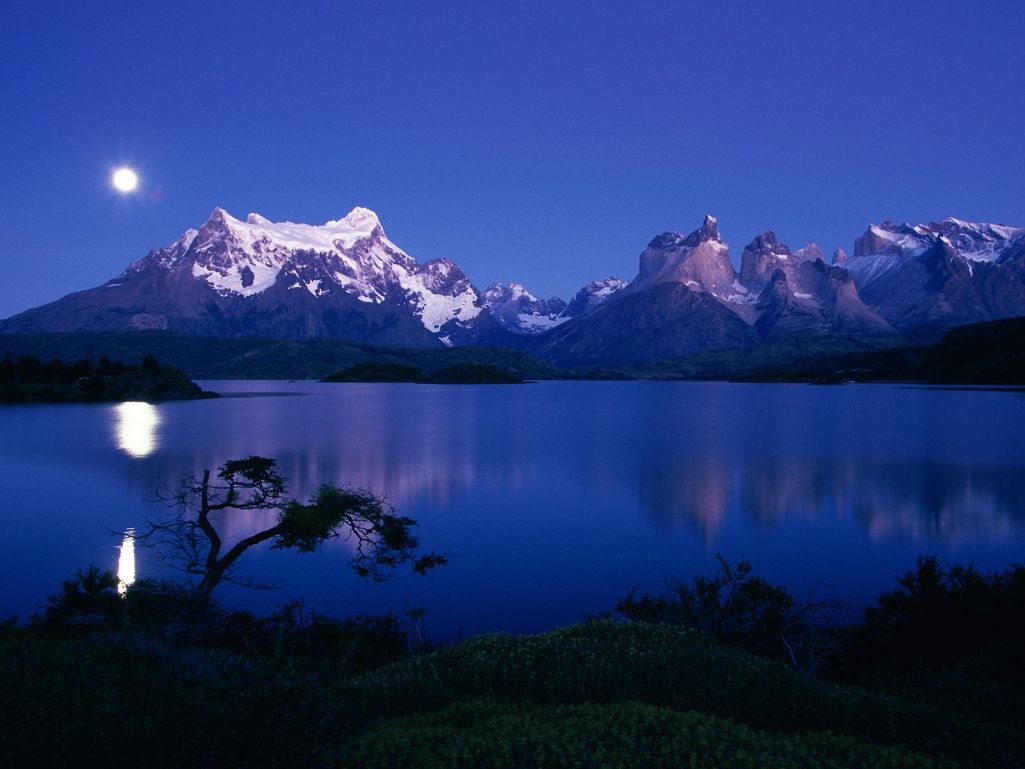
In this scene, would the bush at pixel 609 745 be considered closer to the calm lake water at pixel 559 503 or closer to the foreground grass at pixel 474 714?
the foreground grass at pixel 474 714

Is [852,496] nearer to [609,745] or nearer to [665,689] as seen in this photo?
[665,689]

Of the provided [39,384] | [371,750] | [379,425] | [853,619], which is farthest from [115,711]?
[39,384]

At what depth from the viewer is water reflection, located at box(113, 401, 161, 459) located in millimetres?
73438

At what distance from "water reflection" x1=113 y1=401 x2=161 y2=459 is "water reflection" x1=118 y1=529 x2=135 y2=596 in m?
36.6

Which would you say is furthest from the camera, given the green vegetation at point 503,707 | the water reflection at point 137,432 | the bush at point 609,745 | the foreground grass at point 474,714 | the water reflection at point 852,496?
the water reflection at point 137,432

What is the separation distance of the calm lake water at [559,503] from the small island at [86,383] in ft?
262

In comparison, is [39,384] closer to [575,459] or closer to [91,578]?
[575,459]

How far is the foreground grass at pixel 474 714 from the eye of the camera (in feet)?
27.7

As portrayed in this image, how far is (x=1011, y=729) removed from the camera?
10.7 metres

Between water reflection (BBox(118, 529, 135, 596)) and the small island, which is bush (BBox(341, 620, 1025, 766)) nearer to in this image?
water reflection (BBox(118, 529, 135, 596))

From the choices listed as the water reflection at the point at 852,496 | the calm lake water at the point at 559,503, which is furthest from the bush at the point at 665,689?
the water reflection at the point at 852,496

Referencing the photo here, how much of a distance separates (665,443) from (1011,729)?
237ft

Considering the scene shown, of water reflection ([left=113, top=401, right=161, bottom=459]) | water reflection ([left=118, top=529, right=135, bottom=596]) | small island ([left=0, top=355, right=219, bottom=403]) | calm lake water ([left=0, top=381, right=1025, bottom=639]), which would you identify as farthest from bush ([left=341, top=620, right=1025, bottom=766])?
small island ([left=0, top=355, right=219, bottom=403])

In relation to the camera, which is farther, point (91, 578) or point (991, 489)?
point (991, 489)
